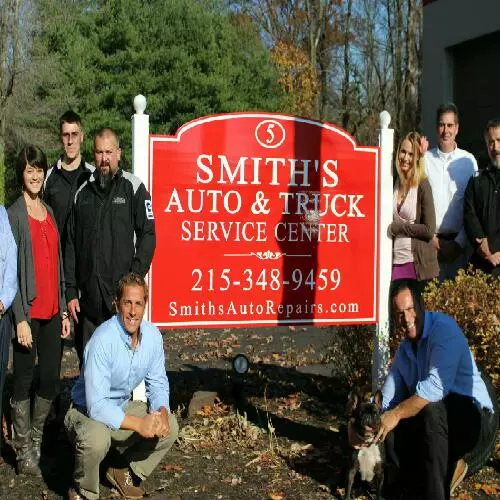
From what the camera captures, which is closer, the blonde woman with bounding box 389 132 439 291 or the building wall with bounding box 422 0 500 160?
the blonde woman with bounding box 389 132 439 291

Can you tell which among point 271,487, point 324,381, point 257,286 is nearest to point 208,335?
point 324,381

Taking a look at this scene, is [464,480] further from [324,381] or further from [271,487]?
[324,381]

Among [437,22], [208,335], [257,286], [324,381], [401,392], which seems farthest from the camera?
[437,22]

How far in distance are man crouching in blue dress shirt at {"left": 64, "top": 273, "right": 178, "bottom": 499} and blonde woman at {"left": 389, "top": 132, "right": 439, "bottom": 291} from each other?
222 cm

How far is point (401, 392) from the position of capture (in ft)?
16.1

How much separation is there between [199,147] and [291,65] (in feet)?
121

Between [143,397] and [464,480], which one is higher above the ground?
[143,397]

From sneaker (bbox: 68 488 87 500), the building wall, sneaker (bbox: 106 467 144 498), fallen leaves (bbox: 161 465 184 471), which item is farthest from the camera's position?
the building wall

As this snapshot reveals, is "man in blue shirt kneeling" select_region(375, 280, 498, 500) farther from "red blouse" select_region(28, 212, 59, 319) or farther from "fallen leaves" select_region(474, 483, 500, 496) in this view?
"red blouse" select_region(28, 212, 59, 319)

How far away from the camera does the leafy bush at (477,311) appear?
564 cm


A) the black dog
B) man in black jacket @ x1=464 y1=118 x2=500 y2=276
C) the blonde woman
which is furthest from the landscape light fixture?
man in black jacket @ x1=464 y1=118 x2=500 y2=276

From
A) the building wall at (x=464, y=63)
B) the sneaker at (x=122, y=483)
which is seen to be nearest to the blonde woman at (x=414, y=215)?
the sneaker at (x=122, y=483)

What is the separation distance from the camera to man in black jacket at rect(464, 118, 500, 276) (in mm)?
6215

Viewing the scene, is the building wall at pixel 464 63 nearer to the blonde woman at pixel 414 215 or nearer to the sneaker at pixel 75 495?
the blonde woman at pixel 414 215
